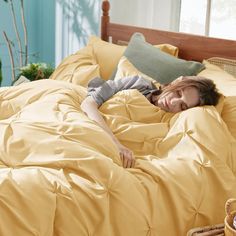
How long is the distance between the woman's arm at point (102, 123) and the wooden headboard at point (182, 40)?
0.71m

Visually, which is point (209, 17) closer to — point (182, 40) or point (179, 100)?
point (182, 40)

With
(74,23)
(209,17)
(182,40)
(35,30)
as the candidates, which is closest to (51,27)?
(35,30)

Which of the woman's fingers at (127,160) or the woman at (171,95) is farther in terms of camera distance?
the woman at (171,95)

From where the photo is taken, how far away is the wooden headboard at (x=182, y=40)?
2.21 m

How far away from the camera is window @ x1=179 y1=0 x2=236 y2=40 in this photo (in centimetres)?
266

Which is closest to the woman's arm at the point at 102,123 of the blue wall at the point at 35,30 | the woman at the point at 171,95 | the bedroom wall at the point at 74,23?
the woman at the point at 171,95

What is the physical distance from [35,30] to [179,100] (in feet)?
7.79

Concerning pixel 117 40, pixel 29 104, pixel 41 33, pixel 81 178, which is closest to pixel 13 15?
pixel 41 33

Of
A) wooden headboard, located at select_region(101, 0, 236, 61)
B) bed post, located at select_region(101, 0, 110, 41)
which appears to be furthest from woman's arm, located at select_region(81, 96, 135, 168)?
bed post, located at select_region(101, 0, 110, 41)

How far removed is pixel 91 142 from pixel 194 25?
63.4 inches

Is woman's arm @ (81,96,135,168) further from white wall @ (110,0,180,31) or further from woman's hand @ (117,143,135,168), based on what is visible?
white wall @ (110,0,180,31)

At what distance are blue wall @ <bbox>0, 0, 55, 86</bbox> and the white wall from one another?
86cm

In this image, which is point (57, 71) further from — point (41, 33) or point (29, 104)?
point (41, 33)

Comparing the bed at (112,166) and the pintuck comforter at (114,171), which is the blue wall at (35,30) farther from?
the pintuck comforter at (114,171)
